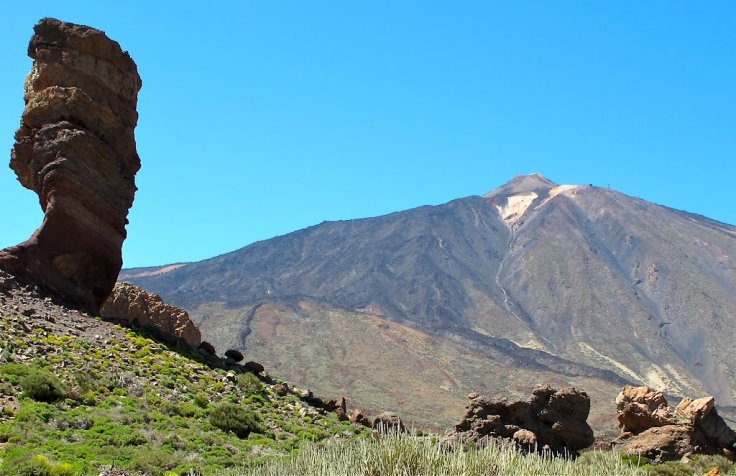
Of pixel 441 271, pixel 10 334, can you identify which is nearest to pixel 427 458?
pixel 10 334

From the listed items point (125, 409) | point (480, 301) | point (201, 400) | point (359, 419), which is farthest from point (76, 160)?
point (480, 301)

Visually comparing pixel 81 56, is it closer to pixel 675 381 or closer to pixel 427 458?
pixel 427 458

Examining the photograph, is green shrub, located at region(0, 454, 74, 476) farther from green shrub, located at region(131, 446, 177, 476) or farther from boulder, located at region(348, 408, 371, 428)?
boulder, located at region(348, 408, 371, 428)

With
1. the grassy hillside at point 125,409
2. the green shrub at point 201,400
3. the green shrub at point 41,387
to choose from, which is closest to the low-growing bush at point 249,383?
the grassy hillside at point 125,409

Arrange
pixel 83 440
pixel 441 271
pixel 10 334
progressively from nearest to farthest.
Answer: pixel 83 440 → pixel 10 334 → pixel 441 271

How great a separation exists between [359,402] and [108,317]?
113 feet

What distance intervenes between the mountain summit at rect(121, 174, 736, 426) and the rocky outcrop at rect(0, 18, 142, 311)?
33.5 m

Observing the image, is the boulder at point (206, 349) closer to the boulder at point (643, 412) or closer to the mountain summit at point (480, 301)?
the boulder at point (643, 412)

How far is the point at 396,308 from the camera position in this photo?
409 feet

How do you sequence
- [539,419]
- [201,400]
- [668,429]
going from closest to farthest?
[201,400], [668,429], [539,419]

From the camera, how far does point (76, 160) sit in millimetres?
22047

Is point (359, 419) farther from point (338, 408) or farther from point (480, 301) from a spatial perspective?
point (480, 301)

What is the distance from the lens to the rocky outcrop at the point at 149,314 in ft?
79.8

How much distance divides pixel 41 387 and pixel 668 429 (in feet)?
49.8
